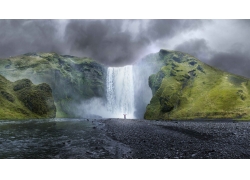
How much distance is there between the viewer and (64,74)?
135m

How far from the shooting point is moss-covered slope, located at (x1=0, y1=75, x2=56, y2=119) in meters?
65.2

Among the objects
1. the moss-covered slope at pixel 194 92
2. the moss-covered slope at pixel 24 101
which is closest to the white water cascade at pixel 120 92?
the moss-covered slope at pixel 194 92

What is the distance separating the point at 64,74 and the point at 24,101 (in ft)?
192

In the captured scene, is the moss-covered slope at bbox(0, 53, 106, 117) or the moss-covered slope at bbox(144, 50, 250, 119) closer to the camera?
the moss-covered slope at bbox(144, 50, 250, 119)

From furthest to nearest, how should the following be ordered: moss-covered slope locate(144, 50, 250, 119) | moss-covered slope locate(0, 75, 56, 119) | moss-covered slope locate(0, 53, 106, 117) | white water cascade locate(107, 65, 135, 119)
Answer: moss-covered slope locate(0, 53, 106, 117) → white water cascade locate(107, 65, 135, 119) → moss-covered slope locate(0, 75, 56, 119) → moss-covered slope locate(144, 50, 250, 119)

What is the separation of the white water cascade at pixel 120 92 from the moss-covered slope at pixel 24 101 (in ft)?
114

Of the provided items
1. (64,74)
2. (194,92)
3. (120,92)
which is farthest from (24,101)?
(194,92)

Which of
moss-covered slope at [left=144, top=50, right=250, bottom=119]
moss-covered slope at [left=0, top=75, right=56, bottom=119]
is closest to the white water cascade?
moss-covered slope at [left=144, top=50, right=250, bottom=119]

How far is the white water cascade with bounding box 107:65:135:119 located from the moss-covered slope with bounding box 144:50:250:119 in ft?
49.6

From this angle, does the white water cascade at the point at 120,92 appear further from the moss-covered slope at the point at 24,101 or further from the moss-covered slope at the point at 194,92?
the moss-covered slope at the point at 24,101

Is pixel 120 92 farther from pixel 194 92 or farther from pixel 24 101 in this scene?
pixel 24 101

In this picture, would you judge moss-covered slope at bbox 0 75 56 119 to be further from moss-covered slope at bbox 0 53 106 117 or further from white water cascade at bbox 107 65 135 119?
white water cascade at bbox 107 65 135 119
